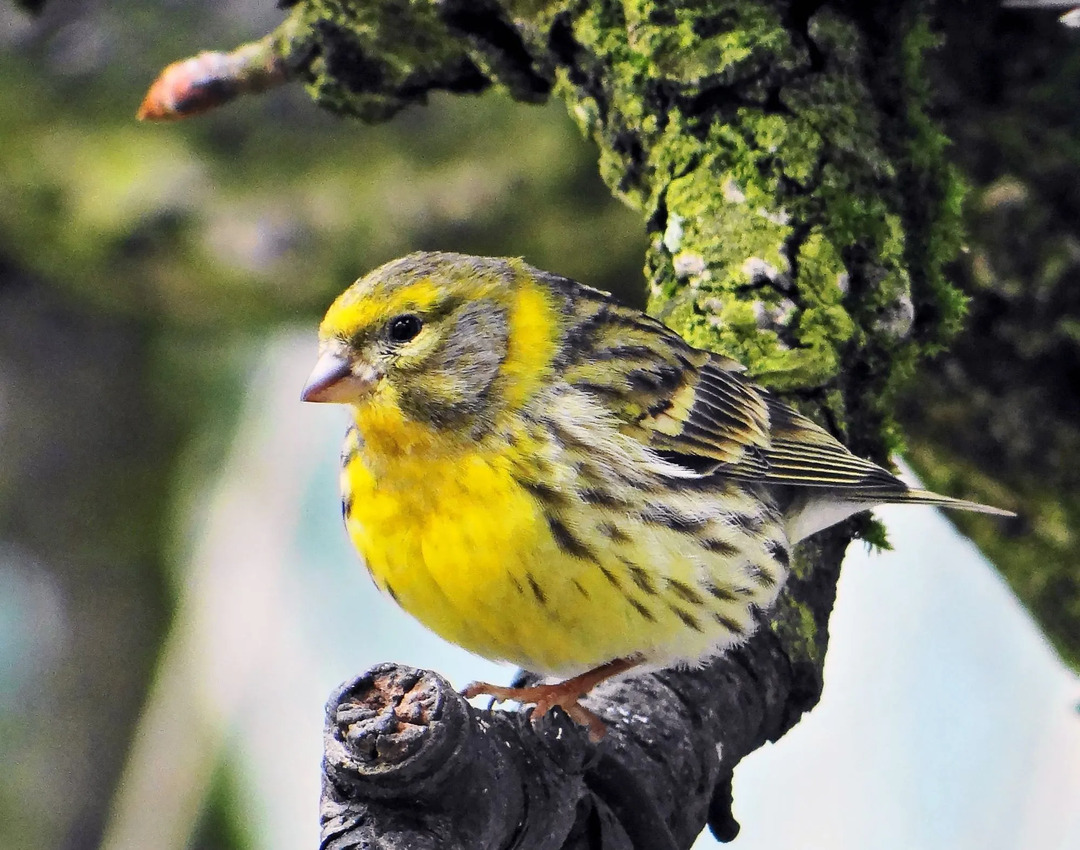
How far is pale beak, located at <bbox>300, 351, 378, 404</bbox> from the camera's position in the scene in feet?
5.62

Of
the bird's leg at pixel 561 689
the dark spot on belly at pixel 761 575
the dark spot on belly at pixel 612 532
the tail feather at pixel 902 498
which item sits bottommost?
the bird's leg at pixel 561 689

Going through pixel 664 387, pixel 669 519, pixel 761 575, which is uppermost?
pixel 664 387

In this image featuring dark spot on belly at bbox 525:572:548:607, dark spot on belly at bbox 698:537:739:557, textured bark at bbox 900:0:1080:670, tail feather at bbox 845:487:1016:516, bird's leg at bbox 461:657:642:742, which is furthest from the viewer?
textured bark at bbox 900:0:1080:670

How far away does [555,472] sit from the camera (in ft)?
5.65

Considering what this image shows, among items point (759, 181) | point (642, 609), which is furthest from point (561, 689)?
point (759, 181)

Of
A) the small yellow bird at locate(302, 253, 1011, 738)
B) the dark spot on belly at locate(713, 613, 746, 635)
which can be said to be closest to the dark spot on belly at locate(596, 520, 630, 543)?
the small yellow bird at locate(302, 253, 1011, 738)

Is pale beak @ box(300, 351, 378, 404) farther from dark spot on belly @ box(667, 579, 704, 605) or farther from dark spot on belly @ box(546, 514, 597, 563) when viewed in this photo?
dark spot on belly @ box(667, 579, 704, 605)

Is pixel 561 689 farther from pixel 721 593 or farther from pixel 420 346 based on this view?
pixel 420 346

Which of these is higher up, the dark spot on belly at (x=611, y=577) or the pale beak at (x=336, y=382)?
the pale beak at (x=336, y=382)

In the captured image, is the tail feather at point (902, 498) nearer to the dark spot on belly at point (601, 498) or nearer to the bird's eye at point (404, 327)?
the dark spot on belly at point (601, 498)

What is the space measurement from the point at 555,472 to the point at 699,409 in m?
0.38

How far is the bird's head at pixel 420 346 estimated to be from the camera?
5.77 ft

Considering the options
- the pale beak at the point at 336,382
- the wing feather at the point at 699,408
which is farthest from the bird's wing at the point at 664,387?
the pale beak at the point at 336,382

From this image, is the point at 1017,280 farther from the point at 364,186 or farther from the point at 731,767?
the point at 364,186
